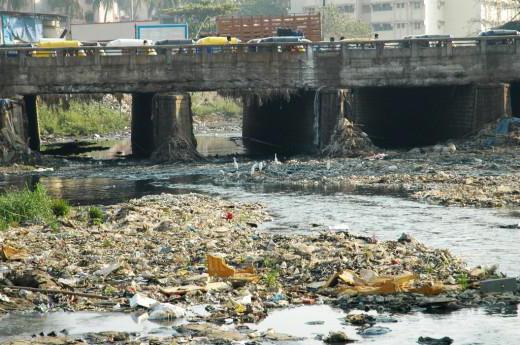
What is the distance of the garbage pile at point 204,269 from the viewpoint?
24.9 m

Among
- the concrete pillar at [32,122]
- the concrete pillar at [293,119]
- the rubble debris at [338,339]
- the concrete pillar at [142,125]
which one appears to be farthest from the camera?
the concrete pillar at [142,125]

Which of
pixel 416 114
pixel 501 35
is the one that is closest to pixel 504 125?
pixel 501 35

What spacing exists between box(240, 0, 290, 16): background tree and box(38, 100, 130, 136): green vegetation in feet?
208

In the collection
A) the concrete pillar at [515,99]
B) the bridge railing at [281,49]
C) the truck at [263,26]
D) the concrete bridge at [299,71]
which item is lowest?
the concrete pillar at [515,99]

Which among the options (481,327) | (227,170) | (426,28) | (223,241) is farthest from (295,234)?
(426,28)

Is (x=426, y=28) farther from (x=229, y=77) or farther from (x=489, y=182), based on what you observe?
(x=489, y=182)

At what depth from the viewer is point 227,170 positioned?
56.6m

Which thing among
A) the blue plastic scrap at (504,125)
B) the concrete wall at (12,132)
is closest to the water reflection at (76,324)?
the concrete wall at (12,132)

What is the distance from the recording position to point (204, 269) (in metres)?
28.0

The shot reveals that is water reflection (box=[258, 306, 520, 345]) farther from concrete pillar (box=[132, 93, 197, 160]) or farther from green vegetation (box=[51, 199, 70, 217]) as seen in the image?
concrete pillar (box=[132, 93, 197, 160])

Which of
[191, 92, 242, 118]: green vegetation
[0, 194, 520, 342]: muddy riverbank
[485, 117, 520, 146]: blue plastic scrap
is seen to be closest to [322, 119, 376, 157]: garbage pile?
[485, 117, 520, 146]: blue plastic scrap

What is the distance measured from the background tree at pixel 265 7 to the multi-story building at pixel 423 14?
16.8 feet

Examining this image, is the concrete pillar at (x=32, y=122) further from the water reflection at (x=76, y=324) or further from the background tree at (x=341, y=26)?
the background tree at (x=341, y=26)

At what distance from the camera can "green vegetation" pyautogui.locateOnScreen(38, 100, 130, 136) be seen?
83.5 m
